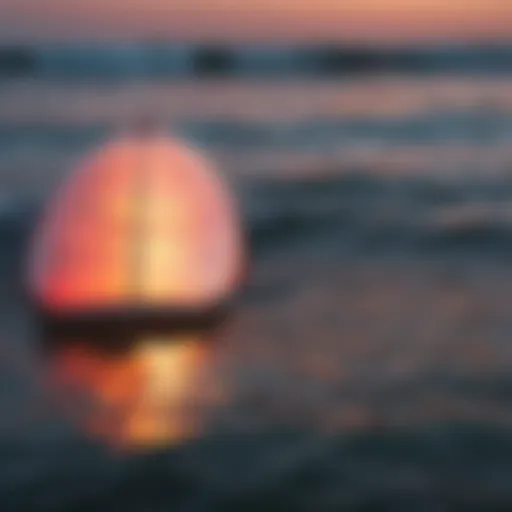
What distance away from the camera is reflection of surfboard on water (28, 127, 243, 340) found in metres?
6.08

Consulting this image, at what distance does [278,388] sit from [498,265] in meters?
2.34

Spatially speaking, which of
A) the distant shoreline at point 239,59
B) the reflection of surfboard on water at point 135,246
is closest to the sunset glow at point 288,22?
the distant shoreline at point 239,59

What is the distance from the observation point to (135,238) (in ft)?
20.5

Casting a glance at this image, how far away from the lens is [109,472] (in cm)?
464

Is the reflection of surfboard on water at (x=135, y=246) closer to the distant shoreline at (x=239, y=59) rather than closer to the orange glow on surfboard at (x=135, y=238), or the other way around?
the orange glow on surfboard at (x=135, y=238)

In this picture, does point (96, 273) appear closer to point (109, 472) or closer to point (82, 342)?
point (82, 342)

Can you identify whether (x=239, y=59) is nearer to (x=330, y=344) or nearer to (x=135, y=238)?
(x=135, y=238)

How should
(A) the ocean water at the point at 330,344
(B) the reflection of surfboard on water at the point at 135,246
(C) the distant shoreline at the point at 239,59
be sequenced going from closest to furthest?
(A) the ocean water at the point at 330,344
(B) the reflection of surfboard on water at the point at 135,246
(C) the distant shoreline at the point at 239,59

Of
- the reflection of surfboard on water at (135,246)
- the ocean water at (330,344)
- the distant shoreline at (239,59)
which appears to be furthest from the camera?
the distant shoreline at (239,59)

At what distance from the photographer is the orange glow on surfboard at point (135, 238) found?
6.13 metres

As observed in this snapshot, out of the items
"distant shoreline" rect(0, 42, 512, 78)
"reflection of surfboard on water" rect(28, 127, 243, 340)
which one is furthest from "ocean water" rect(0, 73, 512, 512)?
"distant shoreline" rect(0, 42, 512, 78)

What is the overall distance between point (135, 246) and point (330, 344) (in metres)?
1.04

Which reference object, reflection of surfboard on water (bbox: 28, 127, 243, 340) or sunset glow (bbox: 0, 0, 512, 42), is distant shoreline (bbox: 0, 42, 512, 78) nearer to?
sunset glow (bbox: 0, 0, 512, 42)

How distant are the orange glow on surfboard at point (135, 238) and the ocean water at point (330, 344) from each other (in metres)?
0.26
